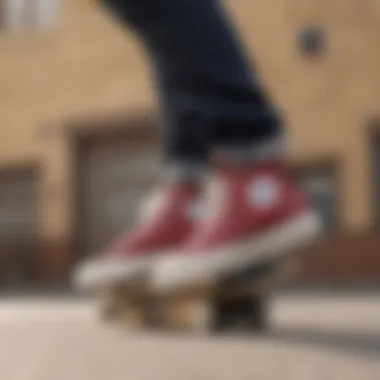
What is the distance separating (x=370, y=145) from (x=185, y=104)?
15.8 ft

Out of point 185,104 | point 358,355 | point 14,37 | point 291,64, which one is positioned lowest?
point 358,355

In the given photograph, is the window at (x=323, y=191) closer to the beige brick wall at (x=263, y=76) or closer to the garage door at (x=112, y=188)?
the beige brick wall at (x=263, y=76)

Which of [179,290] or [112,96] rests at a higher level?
[112,96]

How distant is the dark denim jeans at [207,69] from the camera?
0.85 m

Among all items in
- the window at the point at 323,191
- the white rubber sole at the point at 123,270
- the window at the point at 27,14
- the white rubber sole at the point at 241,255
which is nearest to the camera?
the white rubber sole at the point at 241,255

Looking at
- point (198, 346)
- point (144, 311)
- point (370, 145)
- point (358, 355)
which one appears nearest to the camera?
point (358, 355)

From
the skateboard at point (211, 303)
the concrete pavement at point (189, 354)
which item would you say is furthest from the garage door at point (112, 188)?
the concrete pavement at point (189, 354)

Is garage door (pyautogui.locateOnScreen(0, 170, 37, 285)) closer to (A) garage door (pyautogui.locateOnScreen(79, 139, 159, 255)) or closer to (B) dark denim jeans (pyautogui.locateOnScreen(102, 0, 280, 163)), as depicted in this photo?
(A) garage door (pyautogui.locateOnScreen(79, 139, 159, 255))

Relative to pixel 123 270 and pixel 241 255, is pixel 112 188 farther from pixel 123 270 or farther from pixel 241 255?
pixel 241 255

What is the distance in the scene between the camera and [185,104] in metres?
0.89

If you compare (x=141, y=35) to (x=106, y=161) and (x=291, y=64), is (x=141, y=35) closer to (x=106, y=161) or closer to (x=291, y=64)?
(x=291, y=64)

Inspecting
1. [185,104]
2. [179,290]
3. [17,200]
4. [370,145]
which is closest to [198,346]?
[179,290]

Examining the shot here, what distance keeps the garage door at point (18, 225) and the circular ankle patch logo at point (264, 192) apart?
529 centimetres

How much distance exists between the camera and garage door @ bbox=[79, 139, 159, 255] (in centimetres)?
620
